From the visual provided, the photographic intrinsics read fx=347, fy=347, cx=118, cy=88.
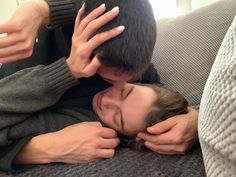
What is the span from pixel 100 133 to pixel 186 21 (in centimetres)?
56

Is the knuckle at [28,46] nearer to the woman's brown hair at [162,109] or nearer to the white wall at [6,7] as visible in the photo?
the woman's brown hair at [162,109]

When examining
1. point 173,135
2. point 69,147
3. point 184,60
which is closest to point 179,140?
point 173,135

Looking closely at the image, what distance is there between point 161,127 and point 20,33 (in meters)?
0.42

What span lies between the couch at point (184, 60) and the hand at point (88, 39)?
0.23 meters

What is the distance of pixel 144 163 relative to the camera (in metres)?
0.80

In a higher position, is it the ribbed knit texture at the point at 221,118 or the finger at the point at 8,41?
the finger at the point at 8,41

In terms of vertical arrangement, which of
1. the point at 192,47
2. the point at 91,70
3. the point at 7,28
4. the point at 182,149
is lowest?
the point at 182,149

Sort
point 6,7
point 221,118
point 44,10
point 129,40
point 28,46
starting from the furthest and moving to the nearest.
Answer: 1. point 6,7
2. point 44,10
3. point 28,46
4. point 129,40
5. point 221,118

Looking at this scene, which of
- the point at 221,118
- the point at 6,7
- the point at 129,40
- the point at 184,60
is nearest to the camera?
the point at 221,118

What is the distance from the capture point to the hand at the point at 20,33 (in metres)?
0.83

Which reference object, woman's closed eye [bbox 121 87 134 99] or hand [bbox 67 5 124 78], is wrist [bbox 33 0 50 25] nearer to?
hand [bbox 67 5 124 78]

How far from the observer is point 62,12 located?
3.27ft

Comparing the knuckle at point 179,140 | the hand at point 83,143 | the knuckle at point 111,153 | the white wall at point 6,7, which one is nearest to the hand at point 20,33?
the hand at point 83,143

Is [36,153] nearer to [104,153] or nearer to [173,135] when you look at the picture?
[104,153]
